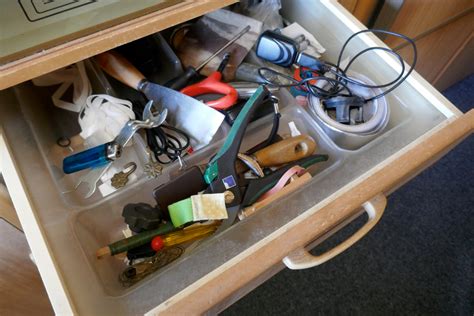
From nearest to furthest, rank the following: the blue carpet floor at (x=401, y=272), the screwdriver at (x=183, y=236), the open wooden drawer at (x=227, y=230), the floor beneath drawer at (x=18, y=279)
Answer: the open wooden drawer at (x=227, y=230)
the screwdriver at (x=183, y=236)
the floor beneath drawer at (x=18, y=279)
the blue carpet floor at (x=401, y=272)

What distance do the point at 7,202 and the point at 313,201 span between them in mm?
444

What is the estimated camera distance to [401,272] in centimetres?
110

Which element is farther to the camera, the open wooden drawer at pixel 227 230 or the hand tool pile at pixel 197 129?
the hand tool pile at pixel 197 129

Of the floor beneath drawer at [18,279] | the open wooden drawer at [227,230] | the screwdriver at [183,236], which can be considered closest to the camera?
the open wooden drawer at [227,230]

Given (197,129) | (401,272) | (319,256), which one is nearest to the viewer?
(319,256)

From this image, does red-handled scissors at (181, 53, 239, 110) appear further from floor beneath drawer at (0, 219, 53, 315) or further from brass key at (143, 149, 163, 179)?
floor beneath drawer at (0, 219, 53, 315)

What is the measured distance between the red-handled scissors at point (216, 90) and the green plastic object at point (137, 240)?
0.20 meters

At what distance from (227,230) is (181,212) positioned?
7 cm

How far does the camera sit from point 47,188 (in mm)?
531

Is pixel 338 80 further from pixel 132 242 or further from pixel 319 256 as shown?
pixel 132 242

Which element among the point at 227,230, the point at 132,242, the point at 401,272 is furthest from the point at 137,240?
the point at 401,272

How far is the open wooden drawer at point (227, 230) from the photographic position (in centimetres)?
41

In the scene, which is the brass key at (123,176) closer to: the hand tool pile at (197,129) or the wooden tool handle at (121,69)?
the hand tool pile at (197,129)

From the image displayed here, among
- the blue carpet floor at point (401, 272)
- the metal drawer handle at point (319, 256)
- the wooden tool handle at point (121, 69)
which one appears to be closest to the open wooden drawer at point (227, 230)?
the metal drawer handle at point (319, 256)
